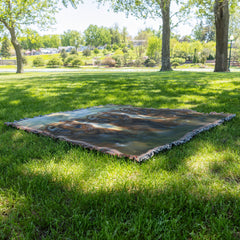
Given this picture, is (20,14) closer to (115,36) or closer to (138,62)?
(138,62)

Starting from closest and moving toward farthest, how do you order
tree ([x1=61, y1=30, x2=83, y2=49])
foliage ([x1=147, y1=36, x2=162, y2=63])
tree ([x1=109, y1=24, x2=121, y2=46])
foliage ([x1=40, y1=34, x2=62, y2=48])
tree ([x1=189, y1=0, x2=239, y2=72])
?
1. tree ([x1=189, y1=0, x2=239, y2=72])
2. foliage ([x1=147, y1=36, x2=162, y2=63])
3. tree ([x1=109, y1=24, x2=121, y2=46])
4. tree ([x1=61, y1=30, x2=83, y2=49])
5. foliage ([x1=40, y1=34, x2=62, y2=48])

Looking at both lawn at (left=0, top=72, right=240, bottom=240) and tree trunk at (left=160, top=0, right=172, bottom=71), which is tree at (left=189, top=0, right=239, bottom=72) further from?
lawn at (left=0, top=72, right=240, bottom=240)

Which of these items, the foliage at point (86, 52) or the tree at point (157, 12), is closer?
the tree at point (157, 12)

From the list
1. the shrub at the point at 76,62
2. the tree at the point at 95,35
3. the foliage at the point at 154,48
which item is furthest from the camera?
the tree at the point at 95,35

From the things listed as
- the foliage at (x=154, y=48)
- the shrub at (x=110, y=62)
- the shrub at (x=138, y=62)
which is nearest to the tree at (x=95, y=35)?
the foliage at (x=154, y=48)

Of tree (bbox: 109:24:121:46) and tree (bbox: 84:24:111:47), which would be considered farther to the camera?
tree (bbox: 109:24:121:46)

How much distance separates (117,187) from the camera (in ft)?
5.82

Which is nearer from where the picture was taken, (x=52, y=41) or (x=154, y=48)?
(x=154, y=48)

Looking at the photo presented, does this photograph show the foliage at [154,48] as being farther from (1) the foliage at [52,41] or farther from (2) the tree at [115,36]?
(1) the foliage at [52,41]

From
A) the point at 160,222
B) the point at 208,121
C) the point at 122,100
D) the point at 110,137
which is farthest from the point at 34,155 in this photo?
the point at 122,100

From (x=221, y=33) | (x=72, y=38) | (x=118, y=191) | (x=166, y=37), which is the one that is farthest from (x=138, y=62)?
(x=72, y=38)

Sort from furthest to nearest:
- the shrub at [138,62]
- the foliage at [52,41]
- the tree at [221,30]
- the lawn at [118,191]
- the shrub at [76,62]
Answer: the foliage at [52,41] < the shrub at [76,62] < the shrub at [138,62] < the tree at [221,30] < the lawn at [118,191]

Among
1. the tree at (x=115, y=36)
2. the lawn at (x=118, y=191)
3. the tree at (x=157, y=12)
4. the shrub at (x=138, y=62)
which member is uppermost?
the tree at (x=115, y=36)

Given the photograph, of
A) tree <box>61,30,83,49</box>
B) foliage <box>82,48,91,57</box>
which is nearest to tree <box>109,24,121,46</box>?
tree <box>61,30,83,49</box>
